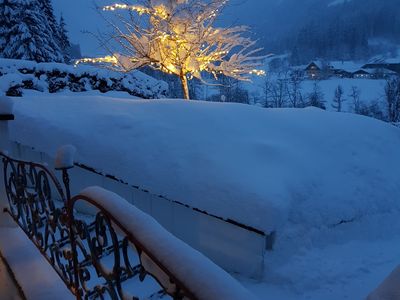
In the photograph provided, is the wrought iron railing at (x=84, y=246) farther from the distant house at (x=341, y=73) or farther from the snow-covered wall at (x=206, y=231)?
the distant house at (x=341, y=73)

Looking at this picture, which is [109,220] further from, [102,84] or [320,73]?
[320,73]

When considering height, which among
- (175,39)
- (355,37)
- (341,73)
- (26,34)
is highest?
(355,37)

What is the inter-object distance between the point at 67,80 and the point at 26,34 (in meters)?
14.5

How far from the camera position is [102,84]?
38.0 ft

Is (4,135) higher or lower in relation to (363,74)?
lower

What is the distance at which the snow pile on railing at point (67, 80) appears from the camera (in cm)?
952

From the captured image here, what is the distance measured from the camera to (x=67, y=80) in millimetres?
10836

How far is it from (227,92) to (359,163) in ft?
132

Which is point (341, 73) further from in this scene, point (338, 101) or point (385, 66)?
point (338, 101)

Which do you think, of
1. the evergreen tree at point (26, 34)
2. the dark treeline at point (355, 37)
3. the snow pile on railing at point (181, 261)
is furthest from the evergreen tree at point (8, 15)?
the dark treeline at point (355, 37)

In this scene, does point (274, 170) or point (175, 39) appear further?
point (175, 39)

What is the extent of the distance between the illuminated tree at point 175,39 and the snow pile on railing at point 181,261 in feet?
24.8

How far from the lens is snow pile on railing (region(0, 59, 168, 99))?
9516mm

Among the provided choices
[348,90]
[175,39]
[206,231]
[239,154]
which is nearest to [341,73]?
[348,90]
